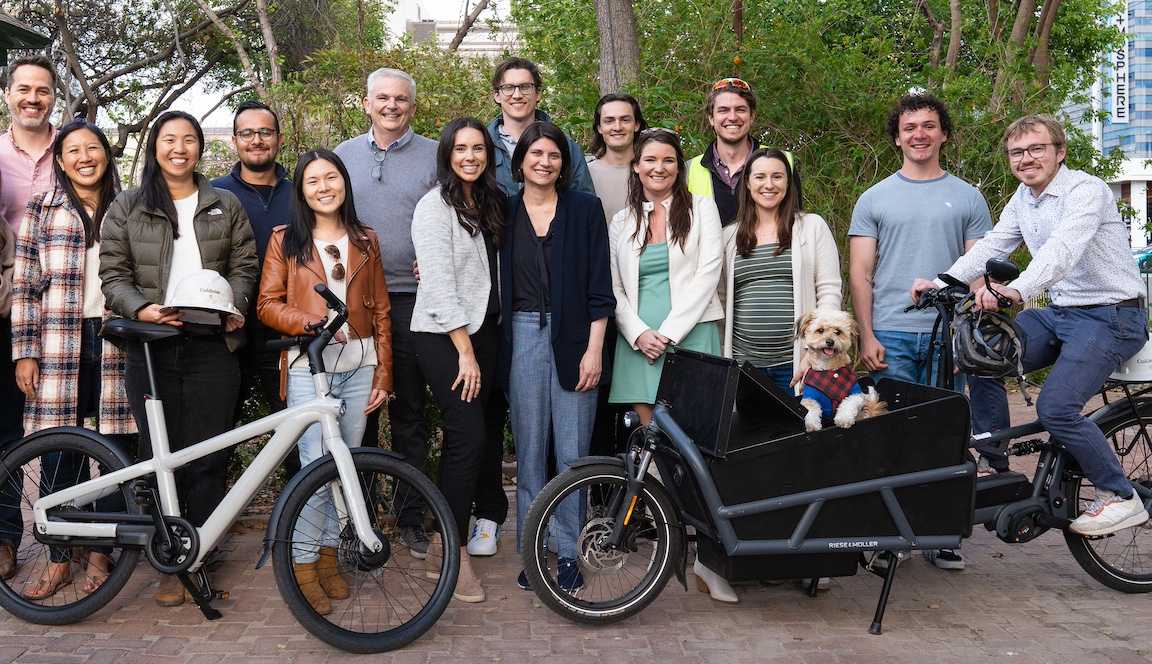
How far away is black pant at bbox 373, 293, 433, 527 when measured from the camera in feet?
16.5

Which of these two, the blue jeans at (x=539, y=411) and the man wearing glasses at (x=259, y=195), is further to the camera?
the man wearing glasses at (x=259, y=195)

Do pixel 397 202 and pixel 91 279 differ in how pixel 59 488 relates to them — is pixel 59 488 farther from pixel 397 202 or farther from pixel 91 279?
pixel 397 202

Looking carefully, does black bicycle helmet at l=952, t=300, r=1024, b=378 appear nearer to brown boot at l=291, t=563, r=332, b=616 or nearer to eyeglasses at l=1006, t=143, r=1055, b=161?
eyeglasses at l=1006, t=143, r=1055, b=161

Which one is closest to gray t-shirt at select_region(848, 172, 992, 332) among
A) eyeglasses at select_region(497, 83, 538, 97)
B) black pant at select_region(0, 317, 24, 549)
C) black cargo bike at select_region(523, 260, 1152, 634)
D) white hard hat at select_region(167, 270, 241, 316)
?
black cargo bike at select_region(523, 260, 1152, 634)

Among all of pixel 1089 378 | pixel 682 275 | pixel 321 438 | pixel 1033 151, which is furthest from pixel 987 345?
pixel 321 438

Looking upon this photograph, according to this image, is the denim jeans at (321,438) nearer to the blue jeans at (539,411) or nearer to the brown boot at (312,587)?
the brown boot at (312,587)

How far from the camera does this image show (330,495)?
14.2 ft

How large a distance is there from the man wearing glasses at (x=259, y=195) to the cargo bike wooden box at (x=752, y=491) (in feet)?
5.51

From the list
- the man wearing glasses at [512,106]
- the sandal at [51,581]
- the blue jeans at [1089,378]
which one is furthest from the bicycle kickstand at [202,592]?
the blue jeans at [1089,378]

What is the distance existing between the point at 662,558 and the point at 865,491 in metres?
0.91

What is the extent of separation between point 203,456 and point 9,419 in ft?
4.42

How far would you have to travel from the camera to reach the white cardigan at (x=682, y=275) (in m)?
4.86

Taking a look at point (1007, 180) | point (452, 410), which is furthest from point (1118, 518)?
point (1007, 180)

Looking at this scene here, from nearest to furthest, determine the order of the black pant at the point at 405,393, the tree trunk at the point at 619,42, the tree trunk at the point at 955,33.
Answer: the black pant at the point at 405,393
the tree trunk at the point at 619,42
the tree trunk at the point at 955,33
